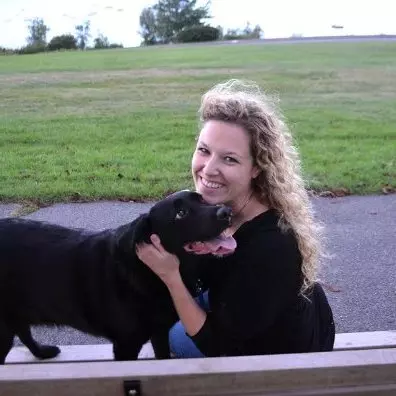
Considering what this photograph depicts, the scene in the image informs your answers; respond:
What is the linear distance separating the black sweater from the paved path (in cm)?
152

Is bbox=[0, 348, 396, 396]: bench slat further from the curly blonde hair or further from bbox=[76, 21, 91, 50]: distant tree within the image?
bbox=[76, 21, 91, 50]: distant tree

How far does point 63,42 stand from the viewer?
49.2 m

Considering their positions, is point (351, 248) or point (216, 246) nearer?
point (216, 246)

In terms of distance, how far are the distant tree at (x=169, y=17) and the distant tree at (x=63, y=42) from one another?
16.4 meters

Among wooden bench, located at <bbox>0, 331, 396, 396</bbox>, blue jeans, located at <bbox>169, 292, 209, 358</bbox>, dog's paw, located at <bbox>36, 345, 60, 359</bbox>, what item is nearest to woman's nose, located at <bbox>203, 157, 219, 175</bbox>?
blue jeans, located at <bbox>169, 292, 209, 358</bbox>

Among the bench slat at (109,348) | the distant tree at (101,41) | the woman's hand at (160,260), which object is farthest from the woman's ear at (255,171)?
the distant tree at (101,41)

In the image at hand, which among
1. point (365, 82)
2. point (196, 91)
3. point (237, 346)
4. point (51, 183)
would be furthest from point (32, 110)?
point (237, 346)

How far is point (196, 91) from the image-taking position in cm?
1622

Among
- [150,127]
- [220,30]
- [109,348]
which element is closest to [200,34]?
[220,30]

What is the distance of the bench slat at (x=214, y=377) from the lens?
1.51 metres

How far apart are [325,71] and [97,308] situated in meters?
19.3

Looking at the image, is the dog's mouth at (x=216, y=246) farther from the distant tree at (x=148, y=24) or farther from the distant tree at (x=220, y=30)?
the distant tree at (x=148, y=24)

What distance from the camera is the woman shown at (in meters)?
2.39

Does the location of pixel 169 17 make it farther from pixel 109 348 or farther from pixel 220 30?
pixel 109 348
